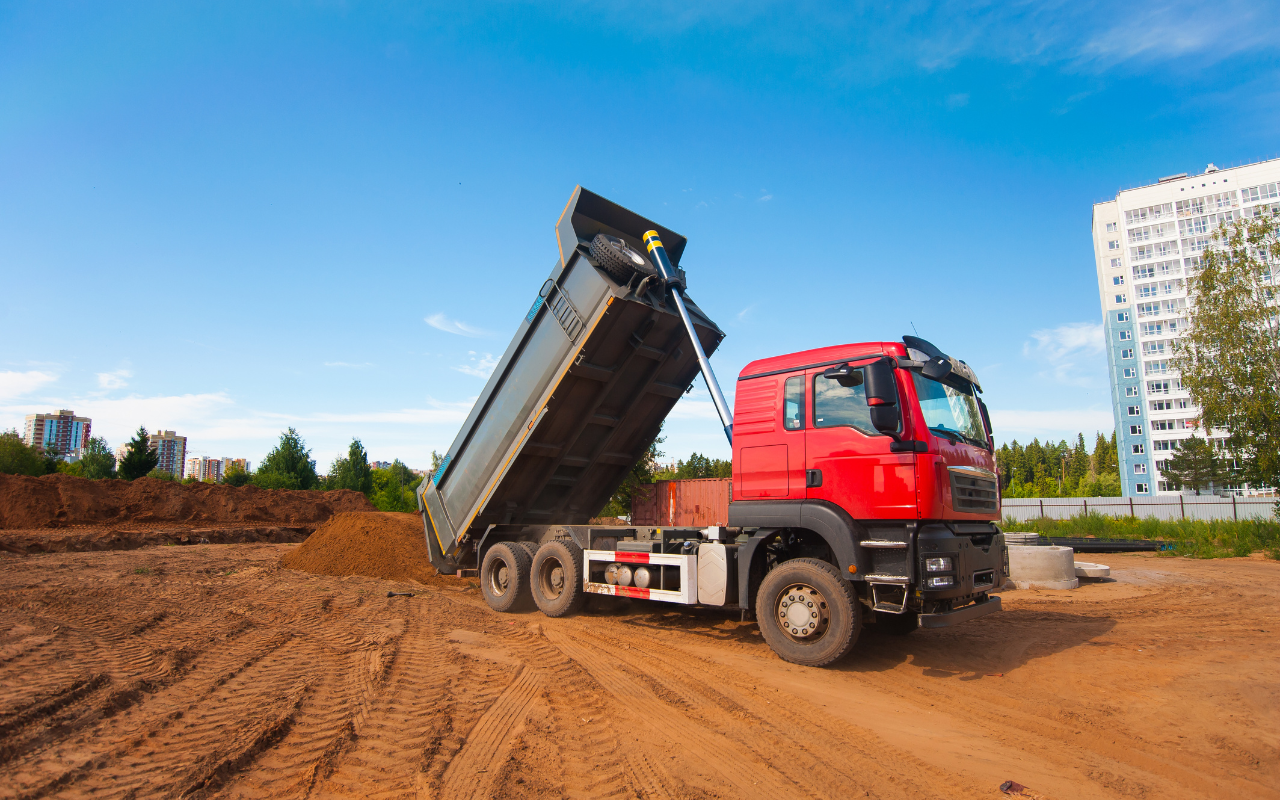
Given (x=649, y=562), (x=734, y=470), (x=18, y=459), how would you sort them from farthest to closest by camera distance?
(x=18, y=459), (x=649, y=562), (x=734, y=470)

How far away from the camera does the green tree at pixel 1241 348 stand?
69.3 feet

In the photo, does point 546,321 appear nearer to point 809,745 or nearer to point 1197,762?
point 809,745

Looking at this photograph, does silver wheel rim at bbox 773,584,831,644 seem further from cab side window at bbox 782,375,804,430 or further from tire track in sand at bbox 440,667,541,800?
tire track in sand at bbox 440,667,541,800

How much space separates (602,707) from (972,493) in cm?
410

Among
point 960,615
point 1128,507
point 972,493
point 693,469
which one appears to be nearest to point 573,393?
point 972,493

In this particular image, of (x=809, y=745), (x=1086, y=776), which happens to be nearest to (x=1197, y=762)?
(x=1086, y=776)

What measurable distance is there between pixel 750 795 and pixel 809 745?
0.87m

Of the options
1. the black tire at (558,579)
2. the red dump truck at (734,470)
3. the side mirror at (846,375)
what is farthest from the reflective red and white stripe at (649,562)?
the side mirror at (846,375)

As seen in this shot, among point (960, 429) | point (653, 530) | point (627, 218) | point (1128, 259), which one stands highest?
point (1128, 259)

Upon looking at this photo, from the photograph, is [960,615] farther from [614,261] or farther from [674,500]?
[614,261]

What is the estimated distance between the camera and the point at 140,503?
26.4 m

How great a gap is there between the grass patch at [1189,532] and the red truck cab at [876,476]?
64.9 feet

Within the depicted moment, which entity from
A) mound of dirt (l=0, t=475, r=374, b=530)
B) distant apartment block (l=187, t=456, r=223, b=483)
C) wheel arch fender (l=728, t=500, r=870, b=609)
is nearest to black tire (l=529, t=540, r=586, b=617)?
wheel arch fender (l=728, t=500, r=870, b=609)

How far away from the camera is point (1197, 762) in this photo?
13.3 ft
